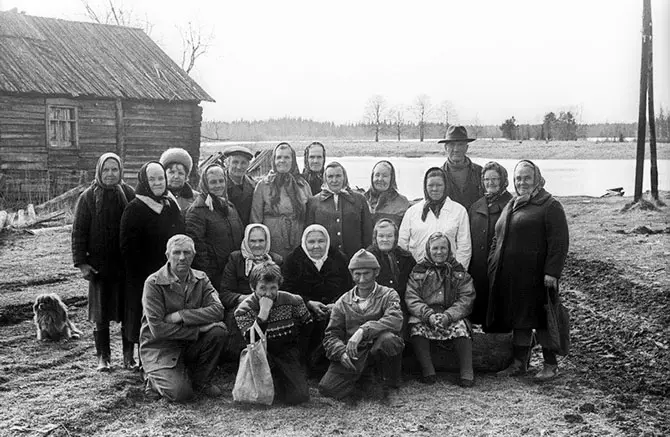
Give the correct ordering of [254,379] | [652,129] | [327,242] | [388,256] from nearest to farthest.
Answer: [254,379]
[327,242]
[388,256]
[652,129]

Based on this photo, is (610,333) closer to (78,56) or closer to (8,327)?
(8,327)

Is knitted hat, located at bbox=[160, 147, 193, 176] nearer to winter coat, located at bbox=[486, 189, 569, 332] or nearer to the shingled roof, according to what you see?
winter coat, located at bbox=[486, 189, 569, 332]

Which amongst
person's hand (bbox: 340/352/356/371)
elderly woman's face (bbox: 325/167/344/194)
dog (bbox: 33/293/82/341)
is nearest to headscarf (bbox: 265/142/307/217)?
elderly woman's face (bbox: 325/167/344/194)

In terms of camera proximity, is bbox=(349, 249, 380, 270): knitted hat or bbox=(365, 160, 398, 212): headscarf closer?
bbox=(349, 249, 380, 270): knitted hat

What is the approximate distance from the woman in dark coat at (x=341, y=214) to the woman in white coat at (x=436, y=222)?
360mm

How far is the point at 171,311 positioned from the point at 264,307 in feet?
2.32

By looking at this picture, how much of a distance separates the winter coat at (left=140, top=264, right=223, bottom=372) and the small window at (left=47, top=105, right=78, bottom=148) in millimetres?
13850

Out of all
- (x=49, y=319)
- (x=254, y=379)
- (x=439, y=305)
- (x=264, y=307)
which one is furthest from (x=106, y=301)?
(x=439, y=305)

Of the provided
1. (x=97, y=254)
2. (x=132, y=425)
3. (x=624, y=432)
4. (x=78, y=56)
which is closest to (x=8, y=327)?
(x=97, y=254)

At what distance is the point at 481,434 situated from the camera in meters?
4.16

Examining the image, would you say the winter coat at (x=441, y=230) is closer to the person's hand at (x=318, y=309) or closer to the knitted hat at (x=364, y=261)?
the knitted hat at (x=364, y=261)

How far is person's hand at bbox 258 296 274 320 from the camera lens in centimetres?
475

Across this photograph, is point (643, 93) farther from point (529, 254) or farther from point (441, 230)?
point (441, 230)

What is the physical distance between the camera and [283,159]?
5727mm
